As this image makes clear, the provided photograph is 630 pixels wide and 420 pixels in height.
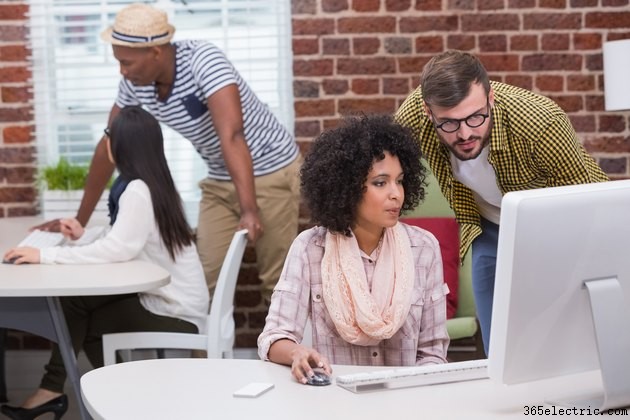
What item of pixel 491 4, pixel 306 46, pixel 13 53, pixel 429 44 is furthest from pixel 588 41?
pixel 13 53

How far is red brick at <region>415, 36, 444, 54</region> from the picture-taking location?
392 cm

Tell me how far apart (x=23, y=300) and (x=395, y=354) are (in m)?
1.15

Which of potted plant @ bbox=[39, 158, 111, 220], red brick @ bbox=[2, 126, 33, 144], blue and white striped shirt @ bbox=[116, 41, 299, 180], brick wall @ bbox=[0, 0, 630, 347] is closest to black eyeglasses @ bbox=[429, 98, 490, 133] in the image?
blue and white striped shirt @ bbox=[116, 41, 299, 180]

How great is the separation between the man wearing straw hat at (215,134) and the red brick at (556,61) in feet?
3.53

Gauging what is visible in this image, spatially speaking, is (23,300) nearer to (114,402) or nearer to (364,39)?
(114,402)

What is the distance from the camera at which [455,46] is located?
12.8 ft

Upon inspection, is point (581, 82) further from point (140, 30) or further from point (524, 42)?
point (140, 30)

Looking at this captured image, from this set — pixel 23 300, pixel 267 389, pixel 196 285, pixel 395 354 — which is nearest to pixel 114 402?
pixel 267 389

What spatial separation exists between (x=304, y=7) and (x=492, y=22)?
2.58 feet

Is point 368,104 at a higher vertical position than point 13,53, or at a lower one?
lower

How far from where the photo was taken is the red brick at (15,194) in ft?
13.5

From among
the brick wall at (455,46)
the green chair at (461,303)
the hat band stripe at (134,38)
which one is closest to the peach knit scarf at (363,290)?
the green chair at (461,303)

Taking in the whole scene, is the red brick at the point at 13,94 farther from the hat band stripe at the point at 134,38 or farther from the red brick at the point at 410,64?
the red brick at the point at 410,64

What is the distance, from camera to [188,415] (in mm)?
1517
